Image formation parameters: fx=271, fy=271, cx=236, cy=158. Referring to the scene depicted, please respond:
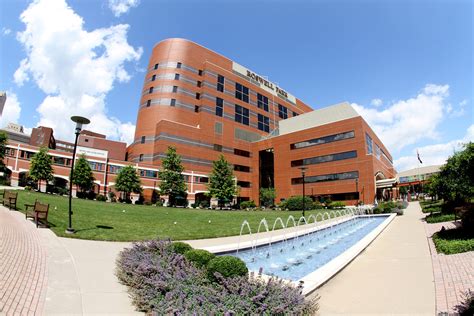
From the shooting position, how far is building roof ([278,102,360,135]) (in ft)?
187

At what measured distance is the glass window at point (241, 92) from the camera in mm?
72100

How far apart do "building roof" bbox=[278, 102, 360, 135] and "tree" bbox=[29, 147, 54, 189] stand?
47743 millimetres

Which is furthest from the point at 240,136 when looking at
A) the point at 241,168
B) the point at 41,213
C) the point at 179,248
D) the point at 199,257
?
the point at 199,257

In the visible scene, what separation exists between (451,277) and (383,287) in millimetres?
2128

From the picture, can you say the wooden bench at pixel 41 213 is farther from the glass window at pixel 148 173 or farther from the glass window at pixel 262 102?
the glass window at pixel 262 102

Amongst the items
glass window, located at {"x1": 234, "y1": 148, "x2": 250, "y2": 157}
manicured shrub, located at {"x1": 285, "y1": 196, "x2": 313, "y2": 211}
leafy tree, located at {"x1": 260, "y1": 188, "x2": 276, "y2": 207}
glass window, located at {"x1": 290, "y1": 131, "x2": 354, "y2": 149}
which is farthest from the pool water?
glass window, located at {"x1": 234, "y1": 148, "x2": 250, "y2": 157}

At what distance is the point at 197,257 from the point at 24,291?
3476 mm

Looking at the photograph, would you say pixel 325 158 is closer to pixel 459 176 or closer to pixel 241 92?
pixel 241 92

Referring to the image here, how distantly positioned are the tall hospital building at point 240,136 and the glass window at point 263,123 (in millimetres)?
Answer: 252

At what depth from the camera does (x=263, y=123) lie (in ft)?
253

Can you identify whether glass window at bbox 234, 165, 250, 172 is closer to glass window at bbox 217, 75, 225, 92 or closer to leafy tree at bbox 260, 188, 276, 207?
leafy tree at bbox 260, 188, 276, 207

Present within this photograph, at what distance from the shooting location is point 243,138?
69.8 meters

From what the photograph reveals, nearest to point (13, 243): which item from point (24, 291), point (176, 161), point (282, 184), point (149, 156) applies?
point (24, 291)

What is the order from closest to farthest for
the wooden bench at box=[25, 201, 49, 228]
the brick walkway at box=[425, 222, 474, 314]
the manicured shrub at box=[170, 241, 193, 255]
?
the brick walkway at box=[425, 222, 474, 314] < the manicured shrub at box=[170, 241, 193, 255] < the wooden bench at box=[25, 201, 49, 228]
